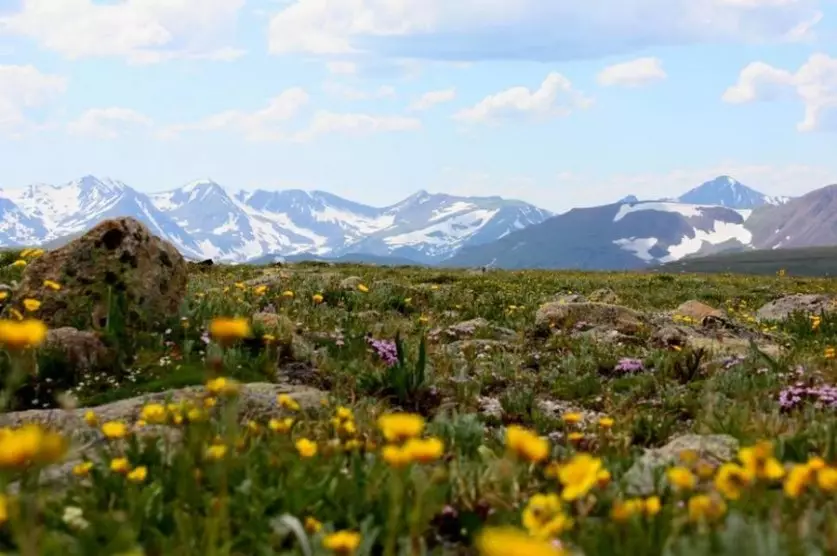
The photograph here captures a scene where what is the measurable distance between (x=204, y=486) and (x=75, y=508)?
602 mm

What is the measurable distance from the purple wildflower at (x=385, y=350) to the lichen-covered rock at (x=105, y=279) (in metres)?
2.23

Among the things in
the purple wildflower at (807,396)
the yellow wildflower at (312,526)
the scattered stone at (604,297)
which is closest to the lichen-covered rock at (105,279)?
the yellow wildflower at (312,526)

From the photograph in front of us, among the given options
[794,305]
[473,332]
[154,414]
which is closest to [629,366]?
[473,332]

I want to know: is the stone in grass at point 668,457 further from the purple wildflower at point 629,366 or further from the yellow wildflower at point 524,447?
the purple wildflower at point 629,366

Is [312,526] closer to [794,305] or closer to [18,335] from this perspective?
[18,335]

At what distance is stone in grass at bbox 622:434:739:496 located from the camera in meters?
4.19

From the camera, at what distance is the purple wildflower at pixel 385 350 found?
30.5 feet

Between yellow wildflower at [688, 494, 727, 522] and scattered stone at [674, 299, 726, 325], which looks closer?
yellow wildflower at [688, 494, 727, 522]

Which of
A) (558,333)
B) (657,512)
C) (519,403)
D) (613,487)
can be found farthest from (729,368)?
(657,512)

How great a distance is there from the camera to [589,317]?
1347 cm

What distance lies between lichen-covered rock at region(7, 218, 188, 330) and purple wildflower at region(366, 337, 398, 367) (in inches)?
87.9

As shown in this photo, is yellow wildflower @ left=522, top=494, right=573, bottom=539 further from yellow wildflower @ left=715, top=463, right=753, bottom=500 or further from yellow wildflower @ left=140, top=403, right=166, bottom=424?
yellow wildflower @ left=140, top=403, right=166, bottom=424

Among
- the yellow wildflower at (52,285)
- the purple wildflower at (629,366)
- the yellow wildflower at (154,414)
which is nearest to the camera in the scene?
the yellow wildflower at (154,414)

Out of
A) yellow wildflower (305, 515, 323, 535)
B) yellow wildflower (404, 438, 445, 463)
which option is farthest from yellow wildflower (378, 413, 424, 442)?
Result: yellow wildflower (305, 515, 323, 535)
